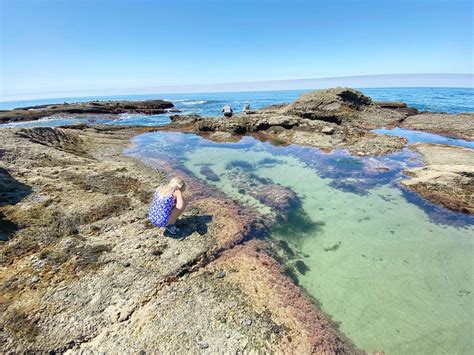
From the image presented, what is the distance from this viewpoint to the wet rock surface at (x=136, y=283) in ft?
14.1

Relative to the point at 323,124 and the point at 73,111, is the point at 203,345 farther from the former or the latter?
the point at 73,111

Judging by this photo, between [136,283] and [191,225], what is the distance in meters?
2.65

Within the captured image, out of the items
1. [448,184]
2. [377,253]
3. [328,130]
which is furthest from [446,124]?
[377,253]

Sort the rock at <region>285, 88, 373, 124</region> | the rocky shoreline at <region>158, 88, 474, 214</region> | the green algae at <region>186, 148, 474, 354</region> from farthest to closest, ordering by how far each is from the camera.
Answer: the rock at <region>285, 88, 373, 124</region> → the rocky shoreline at <region>158, 88, 474, 214</region> → the green algae at <region>186, 148, 474, 354</region>

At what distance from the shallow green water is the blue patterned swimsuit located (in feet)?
12.4

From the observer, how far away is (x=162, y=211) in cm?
717

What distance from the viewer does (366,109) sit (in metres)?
29.2

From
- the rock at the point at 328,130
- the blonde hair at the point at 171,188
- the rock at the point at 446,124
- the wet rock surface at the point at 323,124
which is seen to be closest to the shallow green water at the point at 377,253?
the blonde hair at the point at 171,188

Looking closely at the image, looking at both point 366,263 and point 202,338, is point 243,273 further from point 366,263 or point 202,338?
point 366,263

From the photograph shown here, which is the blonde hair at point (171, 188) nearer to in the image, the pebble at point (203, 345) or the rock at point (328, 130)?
the pebble at point (203, 345)

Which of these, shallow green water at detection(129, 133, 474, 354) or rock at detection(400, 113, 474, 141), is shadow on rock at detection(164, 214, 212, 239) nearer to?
shallow green water at detection(129, 133, 474, 354)

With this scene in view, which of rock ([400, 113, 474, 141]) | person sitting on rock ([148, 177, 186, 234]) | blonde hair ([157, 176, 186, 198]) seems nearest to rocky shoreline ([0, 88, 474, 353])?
person sitting on rock ([148, 177, 186, 234])

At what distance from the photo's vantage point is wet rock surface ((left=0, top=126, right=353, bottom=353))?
14.1 feet

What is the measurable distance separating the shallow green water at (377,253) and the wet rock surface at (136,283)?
1.01 meters
